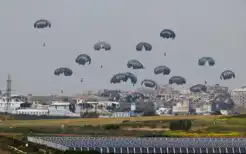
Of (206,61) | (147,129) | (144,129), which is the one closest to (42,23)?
(144,129)

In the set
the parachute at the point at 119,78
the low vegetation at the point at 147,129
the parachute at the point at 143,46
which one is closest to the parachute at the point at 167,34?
the parachute at the point at 143,46

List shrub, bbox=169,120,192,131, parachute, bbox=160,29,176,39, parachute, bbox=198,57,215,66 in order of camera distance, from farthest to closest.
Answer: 1. parachute, bbox=198,57,215,66
2. shrub, bbox=169,120,192,131
3. parachute, bbox=160,29,176,39

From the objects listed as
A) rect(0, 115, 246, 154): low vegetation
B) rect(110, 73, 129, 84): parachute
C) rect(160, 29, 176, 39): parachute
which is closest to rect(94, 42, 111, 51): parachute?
rect(160, 29, 176, 39): parachute

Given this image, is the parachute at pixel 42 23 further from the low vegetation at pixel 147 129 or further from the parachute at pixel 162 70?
the parachute at pixel 162 70

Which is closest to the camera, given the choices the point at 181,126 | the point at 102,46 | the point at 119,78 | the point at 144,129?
the point at 181,126

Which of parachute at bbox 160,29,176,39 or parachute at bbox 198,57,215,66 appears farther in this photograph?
parachute at bbox 198,57,215,66

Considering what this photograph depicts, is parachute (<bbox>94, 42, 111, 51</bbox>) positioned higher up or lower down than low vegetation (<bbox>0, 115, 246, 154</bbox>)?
higher up

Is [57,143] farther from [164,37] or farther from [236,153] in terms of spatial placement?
[164,37]

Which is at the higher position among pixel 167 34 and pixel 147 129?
pixel 167 34

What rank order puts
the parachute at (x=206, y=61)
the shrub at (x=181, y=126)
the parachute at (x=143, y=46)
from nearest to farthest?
the shrub at (x=181, y=126) < the parachute at (x=143, y=46) < the parachute at (x=206, y=61)

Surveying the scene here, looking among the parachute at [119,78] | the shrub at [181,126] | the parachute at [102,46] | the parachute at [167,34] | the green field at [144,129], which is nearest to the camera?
the green field at [144,129]

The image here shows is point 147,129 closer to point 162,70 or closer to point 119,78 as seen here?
point 162,70

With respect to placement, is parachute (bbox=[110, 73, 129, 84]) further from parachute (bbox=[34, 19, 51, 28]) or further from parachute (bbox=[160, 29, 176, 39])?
parachute (bbox=[34, 19, 51, 28])
